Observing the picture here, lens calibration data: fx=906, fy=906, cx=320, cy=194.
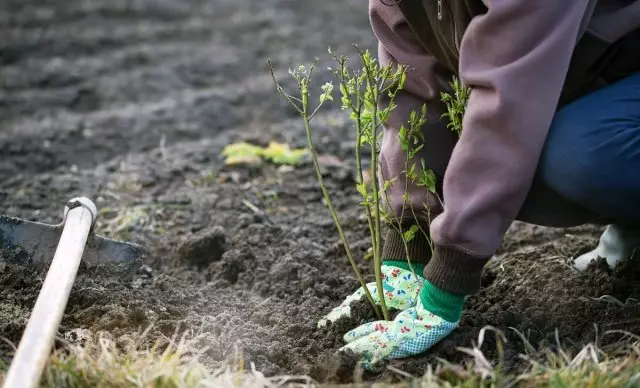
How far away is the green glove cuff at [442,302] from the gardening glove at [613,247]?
63 cm

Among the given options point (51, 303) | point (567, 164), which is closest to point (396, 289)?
point (567, 164)

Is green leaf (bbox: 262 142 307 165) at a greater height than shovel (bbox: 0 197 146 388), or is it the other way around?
green leaf (bbox: 262 142 307 165)

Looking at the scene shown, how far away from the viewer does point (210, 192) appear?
387 centimetres

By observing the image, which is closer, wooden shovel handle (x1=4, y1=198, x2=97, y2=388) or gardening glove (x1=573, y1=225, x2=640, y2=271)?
wooden shovel handle (x1=4, y1=198, x2=97, y2=388)

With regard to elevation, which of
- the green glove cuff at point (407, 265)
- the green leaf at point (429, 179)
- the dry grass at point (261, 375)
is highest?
the green leaf at point (429, 179)

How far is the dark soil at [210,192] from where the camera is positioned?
95.7 inches

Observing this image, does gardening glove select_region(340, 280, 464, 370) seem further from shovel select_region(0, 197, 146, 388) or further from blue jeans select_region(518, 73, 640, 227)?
shovel select_region(0, 197, 146, 388)

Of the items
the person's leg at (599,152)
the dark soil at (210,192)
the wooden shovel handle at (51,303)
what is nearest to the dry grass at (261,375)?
the wooden shovel handle at (51,303)

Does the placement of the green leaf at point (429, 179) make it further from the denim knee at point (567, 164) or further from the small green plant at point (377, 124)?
the denim knee at point (567, 164)

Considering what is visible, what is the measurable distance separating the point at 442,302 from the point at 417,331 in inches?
3.8

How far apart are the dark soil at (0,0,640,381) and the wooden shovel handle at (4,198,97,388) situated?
0.18 m

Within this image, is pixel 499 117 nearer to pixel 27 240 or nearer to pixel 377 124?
pixel 377 124

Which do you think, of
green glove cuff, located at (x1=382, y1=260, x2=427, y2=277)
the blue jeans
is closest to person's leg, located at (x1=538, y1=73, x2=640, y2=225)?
the blue jeans

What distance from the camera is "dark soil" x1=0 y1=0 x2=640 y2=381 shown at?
2.43 meters
